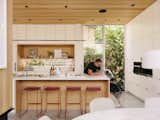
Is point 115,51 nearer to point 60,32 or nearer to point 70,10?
point 60,32

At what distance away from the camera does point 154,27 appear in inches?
294

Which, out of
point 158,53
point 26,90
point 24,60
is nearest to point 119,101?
point 26,90

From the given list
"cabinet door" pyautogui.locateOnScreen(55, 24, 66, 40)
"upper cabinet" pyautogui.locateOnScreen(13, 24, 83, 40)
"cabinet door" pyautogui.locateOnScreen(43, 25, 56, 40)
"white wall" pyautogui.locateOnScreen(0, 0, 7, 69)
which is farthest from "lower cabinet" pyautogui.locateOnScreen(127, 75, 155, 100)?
"white wall" pyautogui.locateOnScreen(0, 0, 7, 69)

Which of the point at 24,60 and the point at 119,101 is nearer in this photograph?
the point at 119,101

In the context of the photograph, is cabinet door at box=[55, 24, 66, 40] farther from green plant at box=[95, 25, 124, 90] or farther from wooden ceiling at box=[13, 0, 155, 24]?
green plant at box=[95, 25, 124, 90]

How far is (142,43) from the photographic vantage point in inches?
347

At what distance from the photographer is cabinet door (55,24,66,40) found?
34.4 ft

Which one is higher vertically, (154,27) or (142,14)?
(142,14)

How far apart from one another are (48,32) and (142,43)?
3.77 metres

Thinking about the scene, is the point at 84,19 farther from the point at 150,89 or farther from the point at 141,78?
the point at 150,89

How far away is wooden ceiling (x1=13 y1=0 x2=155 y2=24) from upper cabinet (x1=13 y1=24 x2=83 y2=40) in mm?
294

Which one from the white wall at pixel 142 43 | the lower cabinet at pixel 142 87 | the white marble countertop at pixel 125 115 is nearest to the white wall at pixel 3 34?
the white marble countertop at pixel 125 115

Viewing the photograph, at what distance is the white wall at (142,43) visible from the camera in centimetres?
733

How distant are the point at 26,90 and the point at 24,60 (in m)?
4.00
